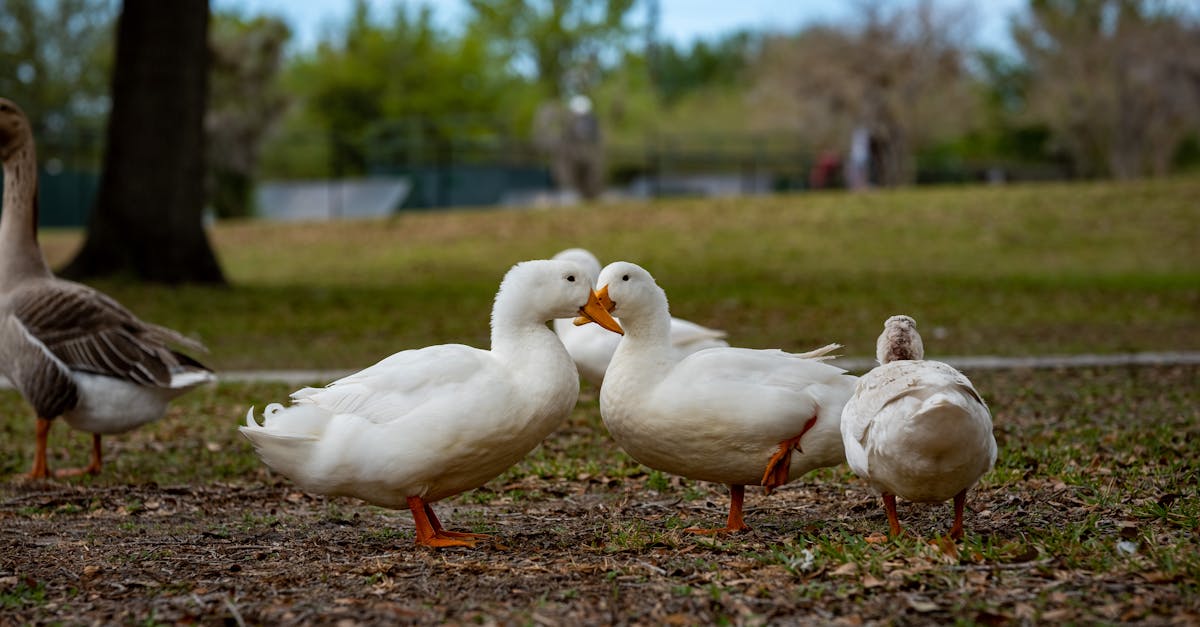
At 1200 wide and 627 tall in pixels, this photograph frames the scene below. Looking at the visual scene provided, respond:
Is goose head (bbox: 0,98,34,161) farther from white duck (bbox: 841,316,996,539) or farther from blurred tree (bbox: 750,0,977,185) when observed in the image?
blurred tree (bbox: 750,0,977,185)

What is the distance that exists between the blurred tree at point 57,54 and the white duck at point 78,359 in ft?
138

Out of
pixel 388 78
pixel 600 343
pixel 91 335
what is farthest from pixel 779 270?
pixel 388 78

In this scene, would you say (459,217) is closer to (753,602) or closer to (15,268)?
(15,268)

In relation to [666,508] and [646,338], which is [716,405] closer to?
[646,338]

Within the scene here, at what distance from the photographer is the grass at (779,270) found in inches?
559

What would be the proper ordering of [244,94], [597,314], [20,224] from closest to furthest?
[597,314], [20,224], [244,94]

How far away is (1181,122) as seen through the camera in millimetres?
46062

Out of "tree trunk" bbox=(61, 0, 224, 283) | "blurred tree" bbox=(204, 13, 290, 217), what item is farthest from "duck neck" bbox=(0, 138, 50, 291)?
"blurred tree" bbox=(204, 13, 290, 217)

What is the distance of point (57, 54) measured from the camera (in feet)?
163

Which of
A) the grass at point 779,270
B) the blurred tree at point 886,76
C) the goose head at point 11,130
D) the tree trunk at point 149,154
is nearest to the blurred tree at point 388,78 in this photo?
the blurred tree at point 886,76

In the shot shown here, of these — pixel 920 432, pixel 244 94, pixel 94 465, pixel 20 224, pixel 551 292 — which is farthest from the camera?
pixel 244 94

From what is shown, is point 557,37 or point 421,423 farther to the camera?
point 557,37

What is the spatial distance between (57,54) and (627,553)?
5050 centimetres

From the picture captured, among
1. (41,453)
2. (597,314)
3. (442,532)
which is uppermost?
(597,314)
